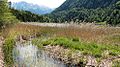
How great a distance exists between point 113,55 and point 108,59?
107cm

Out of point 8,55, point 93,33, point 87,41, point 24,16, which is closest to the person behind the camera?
point 8,55

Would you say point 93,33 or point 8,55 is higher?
point 8,55

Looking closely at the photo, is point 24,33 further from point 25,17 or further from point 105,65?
point 25,17

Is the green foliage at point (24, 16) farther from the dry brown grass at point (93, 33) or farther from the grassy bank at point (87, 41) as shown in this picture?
the dry brown grass at point (93, 33)

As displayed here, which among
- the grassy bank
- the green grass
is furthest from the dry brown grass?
the green grass

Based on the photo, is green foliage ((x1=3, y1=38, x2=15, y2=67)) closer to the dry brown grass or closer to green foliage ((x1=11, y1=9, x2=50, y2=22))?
the dry brown grass

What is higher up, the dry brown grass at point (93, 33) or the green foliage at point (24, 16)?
the dry brown grass at point (93, 33)

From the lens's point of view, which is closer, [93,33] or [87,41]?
[87,41]

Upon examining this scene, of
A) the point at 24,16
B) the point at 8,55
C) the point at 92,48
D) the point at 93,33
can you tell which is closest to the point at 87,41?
the point at 93,33

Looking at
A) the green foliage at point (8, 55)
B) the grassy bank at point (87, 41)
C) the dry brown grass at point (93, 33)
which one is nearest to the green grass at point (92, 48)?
the grassy bank at point (87, 41)

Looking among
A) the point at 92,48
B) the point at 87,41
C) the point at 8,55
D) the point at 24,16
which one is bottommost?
the point at 24,16

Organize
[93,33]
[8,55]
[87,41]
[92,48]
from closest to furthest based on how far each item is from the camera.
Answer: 1. [8,55]
2. [92,48]
3. [87,41]
4. [93,33]

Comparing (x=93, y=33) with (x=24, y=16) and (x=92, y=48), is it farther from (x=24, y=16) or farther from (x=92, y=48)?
(x=24, y=16)

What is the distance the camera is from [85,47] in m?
19.5
